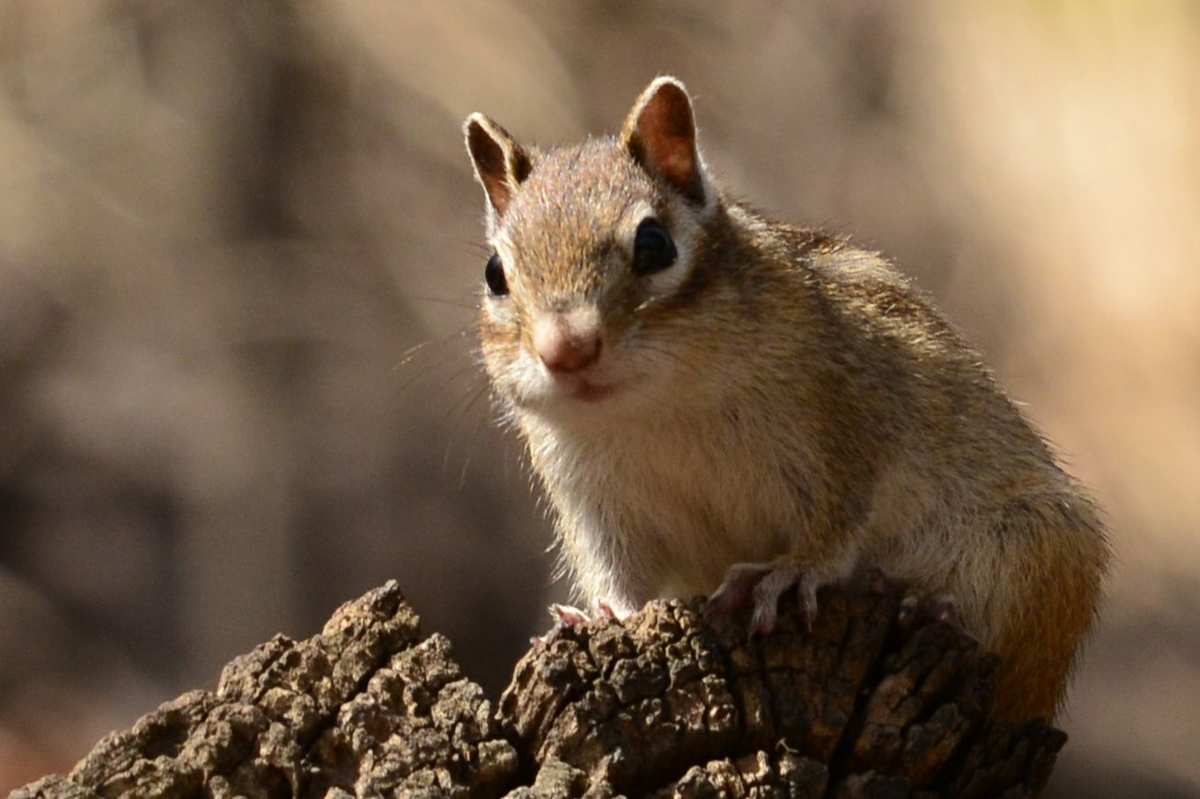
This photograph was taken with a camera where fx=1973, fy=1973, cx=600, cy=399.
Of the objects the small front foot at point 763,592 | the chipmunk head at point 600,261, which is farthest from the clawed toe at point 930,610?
the chipmunk head at point 600,261

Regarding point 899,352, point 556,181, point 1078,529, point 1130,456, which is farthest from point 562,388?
point 1130,456

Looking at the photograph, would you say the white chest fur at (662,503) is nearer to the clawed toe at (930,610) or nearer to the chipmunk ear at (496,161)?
the clawed toe at (930,610)

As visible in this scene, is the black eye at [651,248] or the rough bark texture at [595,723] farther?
the black eye at [651,248]

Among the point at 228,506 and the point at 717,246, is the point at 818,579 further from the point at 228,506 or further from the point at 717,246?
the point at 228,506

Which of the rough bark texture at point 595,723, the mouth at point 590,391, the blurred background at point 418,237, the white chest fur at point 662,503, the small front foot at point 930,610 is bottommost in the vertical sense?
the rough bark texture at point 595,723

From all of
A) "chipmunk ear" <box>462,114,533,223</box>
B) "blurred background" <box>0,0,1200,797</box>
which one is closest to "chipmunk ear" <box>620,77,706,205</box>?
"chipmunk ear" <box>462,114,533,223</box>

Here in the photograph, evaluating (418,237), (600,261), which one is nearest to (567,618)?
(600,261)

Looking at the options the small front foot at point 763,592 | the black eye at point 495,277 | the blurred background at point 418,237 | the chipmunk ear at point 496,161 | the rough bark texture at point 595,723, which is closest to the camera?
the rough bark texture at point 595,723

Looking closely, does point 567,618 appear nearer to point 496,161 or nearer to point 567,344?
point 567,344
